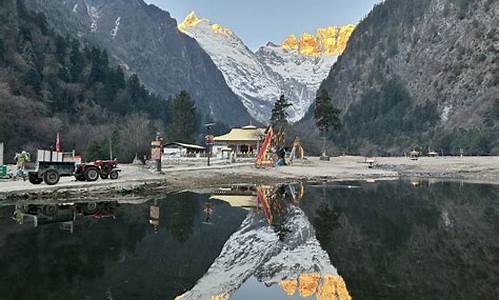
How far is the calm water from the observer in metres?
9.81

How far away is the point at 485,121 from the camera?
424 ft

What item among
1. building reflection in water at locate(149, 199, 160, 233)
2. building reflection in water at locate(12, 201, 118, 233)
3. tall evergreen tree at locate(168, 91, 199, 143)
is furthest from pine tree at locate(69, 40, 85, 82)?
building reflection in water at locate(149, 199, 160, 233)

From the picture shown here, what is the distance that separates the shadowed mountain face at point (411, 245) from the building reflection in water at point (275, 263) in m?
0.47

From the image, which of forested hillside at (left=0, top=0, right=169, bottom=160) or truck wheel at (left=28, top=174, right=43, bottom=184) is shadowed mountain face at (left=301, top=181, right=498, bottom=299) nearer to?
truck wheel at (left=28, top=174, right=43, bottom=184)

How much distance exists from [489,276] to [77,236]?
11.8 metres

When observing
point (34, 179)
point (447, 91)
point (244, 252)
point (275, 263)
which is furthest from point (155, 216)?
point (447, 91)

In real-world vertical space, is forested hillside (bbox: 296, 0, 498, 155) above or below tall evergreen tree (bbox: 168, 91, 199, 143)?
above

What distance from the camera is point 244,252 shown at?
13586 mm

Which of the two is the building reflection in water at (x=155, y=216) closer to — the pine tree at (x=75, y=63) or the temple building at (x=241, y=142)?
the temple building at (x=241, y=142)

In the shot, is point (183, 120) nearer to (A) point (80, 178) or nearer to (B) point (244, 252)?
(A) point (80, 178)

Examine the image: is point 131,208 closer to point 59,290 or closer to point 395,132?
point 59,290

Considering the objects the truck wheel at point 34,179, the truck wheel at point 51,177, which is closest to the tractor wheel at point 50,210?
the truck wheel at point 51,177

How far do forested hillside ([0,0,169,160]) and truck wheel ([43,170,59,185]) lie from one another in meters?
32.9

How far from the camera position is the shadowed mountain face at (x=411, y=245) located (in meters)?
10.0
